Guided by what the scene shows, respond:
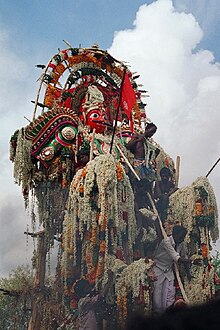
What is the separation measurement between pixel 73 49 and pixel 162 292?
21.3 feet

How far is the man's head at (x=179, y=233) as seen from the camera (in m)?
9.12

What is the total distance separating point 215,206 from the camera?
9.45 metres

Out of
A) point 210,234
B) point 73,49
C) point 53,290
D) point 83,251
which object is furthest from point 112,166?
point 73,49

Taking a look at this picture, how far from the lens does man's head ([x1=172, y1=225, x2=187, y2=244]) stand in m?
9.12

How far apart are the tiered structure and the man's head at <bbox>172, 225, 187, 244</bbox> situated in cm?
49

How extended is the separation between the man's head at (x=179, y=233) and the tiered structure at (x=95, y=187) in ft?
1.61

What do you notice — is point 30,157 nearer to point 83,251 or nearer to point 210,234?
point 83,251

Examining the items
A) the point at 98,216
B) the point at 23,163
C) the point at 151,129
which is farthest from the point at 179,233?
the point at 23,163

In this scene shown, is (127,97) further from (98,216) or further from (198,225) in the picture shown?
(198,225)

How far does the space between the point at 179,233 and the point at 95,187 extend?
1.85m

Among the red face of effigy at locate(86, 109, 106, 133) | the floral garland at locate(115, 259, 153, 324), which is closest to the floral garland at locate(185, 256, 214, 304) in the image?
the floral garland at locate(115, 259, 153, 324)

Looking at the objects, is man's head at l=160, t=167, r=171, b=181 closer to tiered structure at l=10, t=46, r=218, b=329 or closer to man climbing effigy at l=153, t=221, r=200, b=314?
tiered structure at l=10, t=46, r=218, b=329

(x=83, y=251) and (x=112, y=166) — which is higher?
(x=112, y=166)

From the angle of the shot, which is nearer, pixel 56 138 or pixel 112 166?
pixel 112 166
